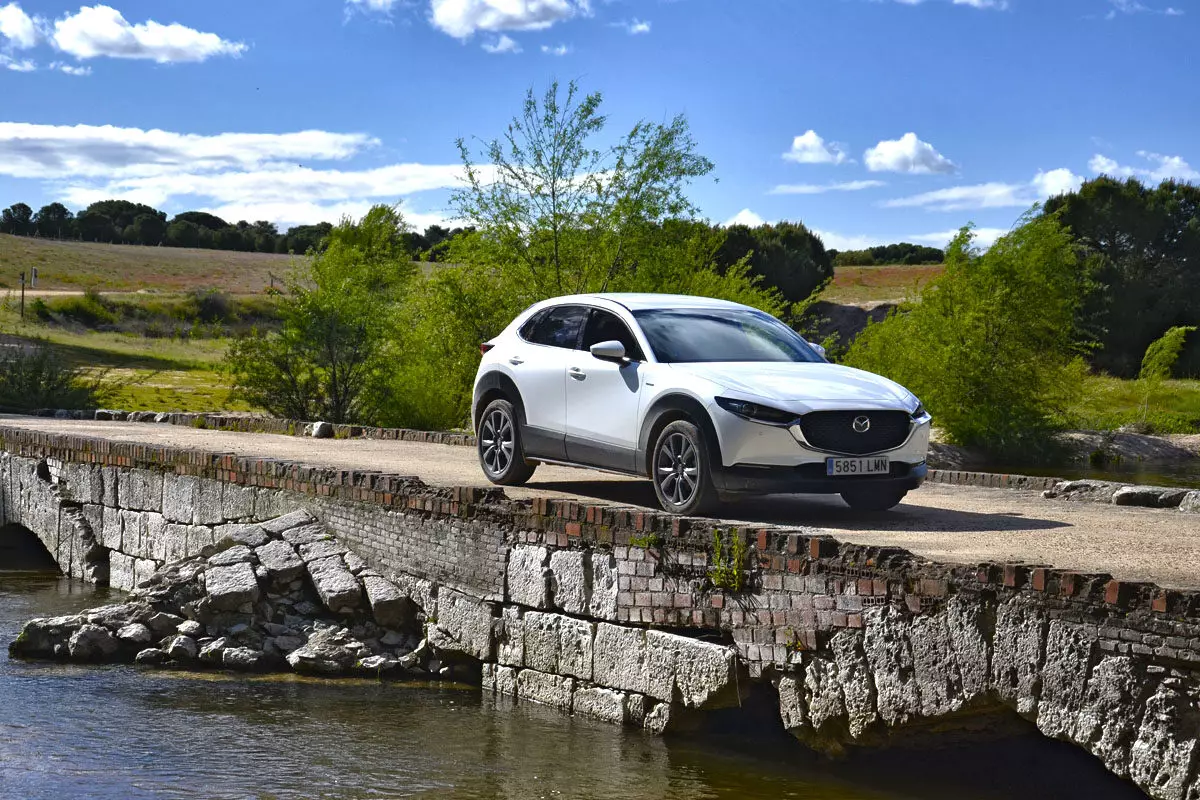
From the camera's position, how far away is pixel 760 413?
939 cm

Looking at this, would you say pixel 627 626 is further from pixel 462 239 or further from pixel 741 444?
pixel 462 239

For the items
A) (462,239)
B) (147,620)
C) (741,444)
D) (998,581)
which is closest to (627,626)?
(741,444)

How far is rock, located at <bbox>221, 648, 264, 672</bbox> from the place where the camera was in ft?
37.8

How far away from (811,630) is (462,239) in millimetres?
21992

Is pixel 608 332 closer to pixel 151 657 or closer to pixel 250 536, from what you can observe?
pixel 250 536

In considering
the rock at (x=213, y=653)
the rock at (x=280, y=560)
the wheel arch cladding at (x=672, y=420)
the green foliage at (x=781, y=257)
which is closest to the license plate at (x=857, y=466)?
the wheel arch cladding at (x=672, y=420)

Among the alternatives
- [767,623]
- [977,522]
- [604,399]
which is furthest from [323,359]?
[767,623]

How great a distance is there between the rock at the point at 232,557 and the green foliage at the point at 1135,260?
155 ft

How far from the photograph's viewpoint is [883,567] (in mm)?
7934

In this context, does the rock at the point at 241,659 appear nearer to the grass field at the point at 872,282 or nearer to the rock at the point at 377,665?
the rock at the point at 377,665

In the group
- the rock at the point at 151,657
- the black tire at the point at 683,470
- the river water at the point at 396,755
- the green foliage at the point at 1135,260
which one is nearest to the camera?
the river water at the point at 396,755

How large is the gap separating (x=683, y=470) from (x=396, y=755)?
112 inches

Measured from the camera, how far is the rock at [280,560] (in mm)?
12461

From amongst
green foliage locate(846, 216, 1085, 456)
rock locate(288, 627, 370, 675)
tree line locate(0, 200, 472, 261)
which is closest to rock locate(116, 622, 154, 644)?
rock locate(288, 627, 370, 675)
